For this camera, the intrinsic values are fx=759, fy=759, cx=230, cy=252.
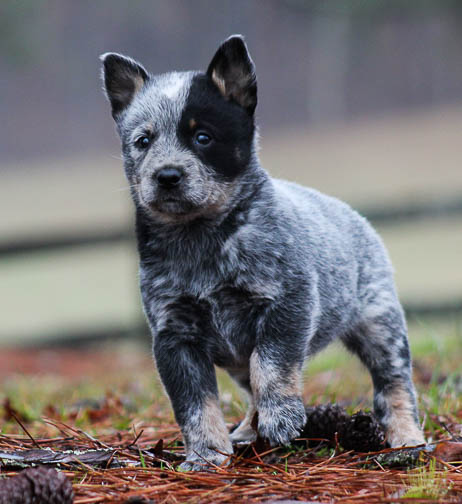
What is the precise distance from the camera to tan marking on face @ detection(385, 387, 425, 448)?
3.21 m

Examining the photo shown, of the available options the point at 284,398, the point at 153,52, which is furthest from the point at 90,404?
the point at 153,52

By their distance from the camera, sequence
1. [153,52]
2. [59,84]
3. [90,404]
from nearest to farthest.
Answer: [90,404] < [153,52] < [59,84]

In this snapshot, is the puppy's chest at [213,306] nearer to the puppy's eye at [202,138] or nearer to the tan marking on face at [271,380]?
the tan marking on face at [271,380]

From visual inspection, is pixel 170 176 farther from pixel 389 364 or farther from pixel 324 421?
pixel 389 364

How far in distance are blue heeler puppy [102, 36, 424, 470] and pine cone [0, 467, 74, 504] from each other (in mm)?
730

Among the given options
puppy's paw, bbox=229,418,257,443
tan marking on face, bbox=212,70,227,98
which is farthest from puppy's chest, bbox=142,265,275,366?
tan marking on face, bbox=212,70,227,98

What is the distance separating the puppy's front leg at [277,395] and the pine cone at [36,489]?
928 mm

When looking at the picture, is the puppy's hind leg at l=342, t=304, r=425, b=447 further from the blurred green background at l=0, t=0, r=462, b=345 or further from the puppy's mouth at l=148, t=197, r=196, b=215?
the blurred green background at l=0, t=0, r=462, b=345

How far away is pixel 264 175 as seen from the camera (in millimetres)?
3168

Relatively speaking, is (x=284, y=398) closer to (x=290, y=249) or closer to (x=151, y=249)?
(x=290, y=249)

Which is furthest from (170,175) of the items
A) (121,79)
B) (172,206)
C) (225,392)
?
(225,392)

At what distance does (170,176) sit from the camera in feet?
9.32

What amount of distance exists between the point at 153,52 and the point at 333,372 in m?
14.3

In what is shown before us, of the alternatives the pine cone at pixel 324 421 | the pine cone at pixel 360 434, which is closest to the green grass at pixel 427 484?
the pine cone at pixel 360 434
